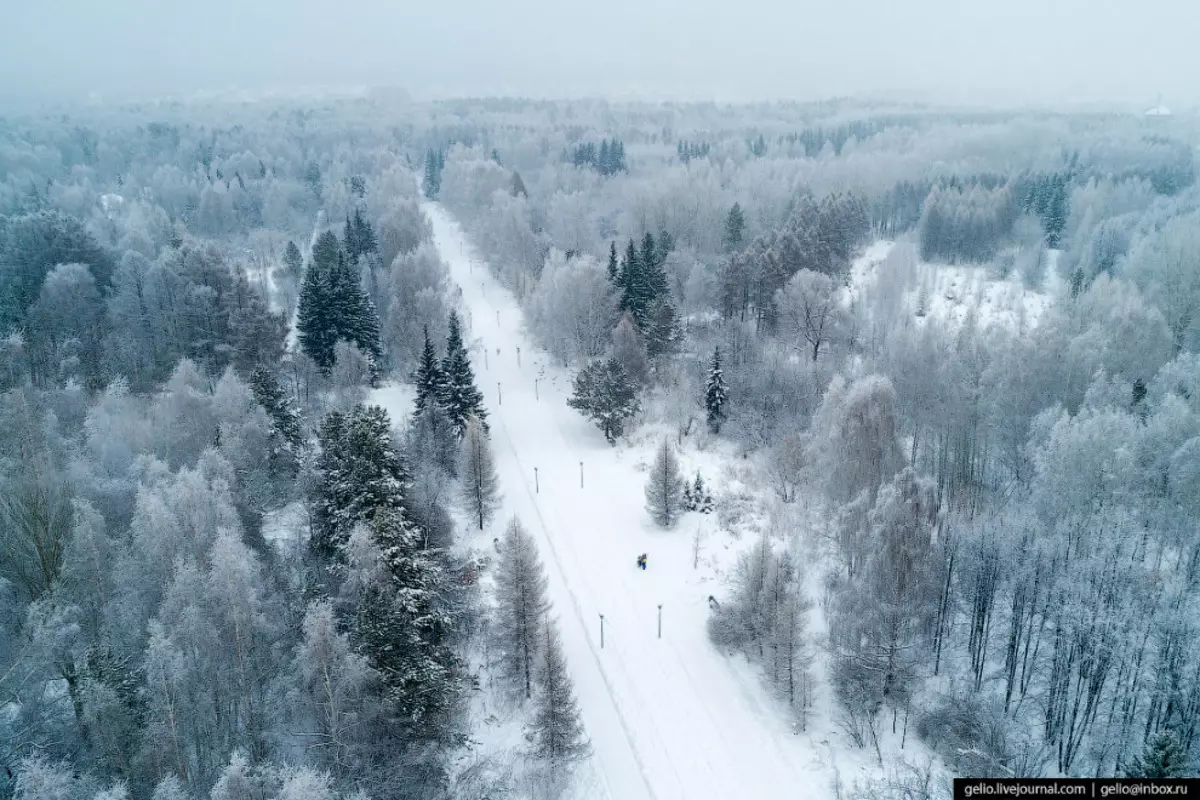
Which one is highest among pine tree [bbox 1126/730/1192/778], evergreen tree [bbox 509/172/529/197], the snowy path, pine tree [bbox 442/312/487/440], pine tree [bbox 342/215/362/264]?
evergreen tree [bbox 509/172/529/197]

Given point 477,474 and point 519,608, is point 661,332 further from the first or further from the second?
point 519,608

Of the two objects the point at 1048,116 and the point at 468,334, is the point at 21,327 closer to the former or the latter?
the point at 468,334

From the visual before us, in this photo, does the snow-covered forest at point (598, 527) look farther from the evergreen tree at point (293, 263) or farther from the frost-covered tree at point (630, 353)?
the evergreen tree at point (293, 263)

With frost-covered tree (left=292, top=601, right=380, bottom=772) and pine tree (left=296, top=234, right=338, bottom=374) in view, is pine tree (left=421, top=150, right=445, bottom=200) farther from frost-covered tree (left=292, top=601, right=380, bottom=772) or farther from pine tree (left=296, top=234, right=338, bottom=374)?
frost-covered tree (left=292, top=601, right=380, bottom=772)

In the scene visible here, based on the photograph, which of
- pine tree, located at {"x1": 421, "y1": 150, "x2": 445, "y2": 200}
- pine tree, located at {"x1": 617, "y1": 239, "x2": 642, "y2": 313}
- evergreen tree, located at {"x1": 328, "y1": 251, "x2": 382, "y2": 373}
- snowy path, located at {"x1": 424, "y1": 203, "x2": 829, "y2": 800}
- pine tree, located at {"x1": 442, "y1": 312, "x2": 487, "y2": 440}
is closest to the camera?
snowy path, located at {"x1": 424, "y1": 203, "x2": 829, "y2": 800}

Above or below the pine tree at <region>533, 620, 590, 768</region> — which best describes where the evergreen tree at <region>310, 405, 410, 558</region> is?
above

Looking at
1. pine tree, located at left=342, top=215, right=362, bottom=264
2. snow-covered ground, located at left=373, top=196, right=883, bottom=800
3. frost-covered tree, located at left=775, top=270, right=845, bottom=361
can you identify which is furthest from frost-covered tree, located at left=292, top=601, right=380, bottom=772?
pine tree, located at left=342, top=215, right=362, bottom=264

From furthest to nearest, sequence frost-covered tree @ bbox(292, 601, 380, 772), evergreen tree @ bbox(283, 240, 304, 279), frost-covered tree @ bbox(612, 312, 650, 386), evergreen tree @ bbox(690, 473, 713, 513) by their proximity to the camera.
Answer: evergreen tree @ bbox(283, 240, 304, 279)
frost-covered tree @ bbox(612, 312, 650, 386)
evergreen tree @ bbox(690, 473, 713, 513)
frost-covered tree @ bbox(292, 601, 380, 772)
